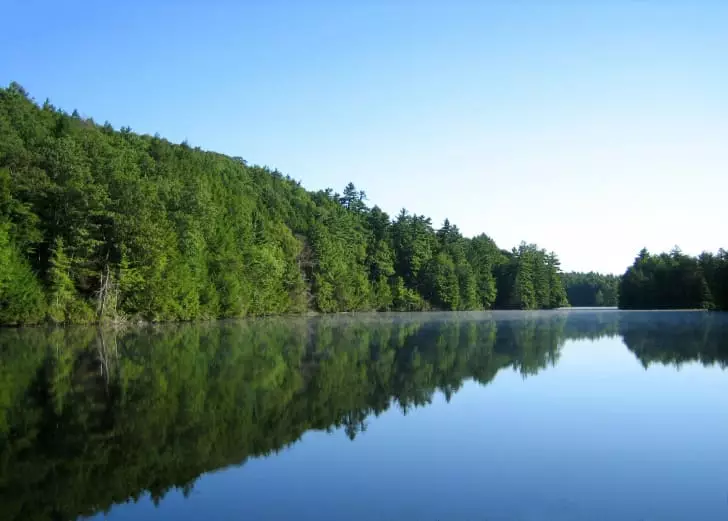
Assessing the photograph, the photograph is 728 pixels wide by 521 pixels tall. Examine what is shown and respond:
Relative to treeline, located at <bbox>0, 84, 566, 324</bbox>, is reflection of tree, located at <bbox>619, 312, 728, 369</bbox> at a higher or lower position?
lower

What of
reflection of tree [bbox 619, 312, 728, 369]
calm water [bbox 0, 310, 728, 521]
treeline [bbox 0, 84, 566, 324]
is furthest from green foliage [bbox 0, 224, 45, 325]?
reflection of tree [bbox 619, 312, 728, 369]

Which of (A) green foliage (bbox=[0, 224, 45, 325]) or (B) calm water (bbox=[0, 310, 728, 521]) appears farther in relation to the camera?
(A) green foliage (bbox=[0, 224, 45, 325])

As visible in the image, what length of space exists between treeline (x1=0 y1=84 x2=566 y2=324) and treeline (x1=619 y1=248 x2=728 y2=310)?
31732mm

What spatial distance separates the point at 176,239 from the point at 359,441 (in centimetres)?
5016

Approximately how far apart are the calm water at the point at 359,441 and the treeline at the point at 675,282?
313 feet

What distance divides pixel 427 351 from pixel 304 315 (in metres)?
57.8

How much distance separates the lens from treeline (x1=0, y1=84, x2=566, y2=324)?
45.9 meters

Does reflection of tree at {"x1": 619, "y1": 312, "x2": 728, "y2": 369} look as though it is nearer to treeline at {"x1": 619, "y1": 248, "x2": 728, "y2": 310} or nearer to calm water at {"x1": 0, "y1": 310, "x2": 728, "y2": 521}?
calm water at {"x1": 0, "y1": 310, "x2": 728, "y2": 521}

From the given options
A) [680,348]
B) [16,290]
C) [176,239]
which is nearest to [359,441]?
[680,348]

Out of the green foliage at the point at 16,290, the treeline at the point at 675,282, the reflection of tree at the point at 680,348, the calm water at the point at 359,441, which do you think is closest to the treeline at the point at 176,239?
the green foliage at the point at 16,290

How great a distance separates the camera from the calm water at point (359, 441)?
8.17 m

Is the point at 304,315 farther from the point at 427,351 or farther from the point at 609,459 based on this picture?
the point at 609,459

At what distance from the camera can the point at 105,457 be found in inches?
402

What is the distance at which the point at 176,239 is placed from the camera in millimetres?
58219
